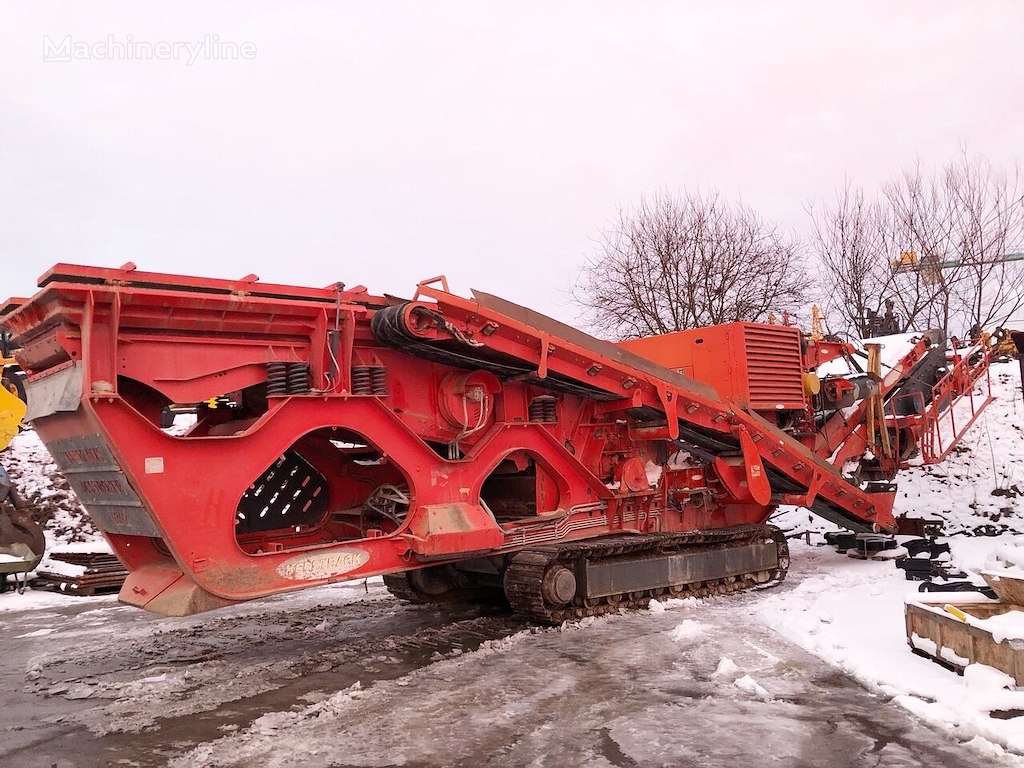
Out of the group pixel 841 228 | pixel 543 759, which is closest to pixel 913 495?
pixel 543 759

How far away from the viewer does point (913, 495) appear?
43.2 feet

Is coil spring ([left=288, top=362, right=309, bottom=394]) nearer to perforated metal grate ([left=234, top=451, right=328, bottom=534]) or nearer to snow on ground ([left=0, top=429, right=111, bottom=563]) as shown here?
perforated metal grate ([left=234, top=451, right=328, bottom=534])

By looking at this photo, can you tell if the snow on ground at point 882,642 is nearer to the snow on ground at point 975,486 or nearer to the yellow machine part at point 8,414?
the snow on ground at point 975,486

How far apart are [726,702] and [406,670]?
239 centimetres

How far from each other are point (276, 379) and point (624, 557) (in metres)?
3.95

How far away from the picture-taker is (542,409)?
7977 mm

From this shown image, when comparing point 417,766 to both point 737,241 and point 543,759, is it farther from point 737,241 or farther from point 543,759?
point 737,241

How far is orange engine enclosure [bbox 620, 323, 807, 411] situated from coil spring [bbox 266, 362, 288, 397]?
5.11 meters

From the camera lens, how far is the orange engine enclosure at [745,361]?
9367 millimetres

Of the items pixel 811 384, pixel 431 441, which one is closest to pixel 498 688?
pixel 431 441

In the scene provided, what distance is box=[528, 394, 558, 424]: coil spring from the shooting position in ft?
26.1

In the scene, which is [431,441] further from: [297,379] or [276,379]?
[276,379]

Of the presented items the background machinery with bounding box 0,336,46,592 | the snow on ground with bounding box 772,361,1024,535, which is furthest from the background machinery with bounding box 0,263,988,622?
the background machinery with bounding box 0,336,46,592

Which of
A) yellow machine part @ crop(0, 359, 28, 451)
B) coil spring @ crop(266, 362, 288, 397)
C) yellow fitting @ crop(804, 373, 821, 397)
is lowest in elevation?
coil spring @ crop(266, 362, 288, 397)
